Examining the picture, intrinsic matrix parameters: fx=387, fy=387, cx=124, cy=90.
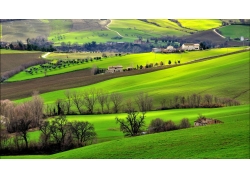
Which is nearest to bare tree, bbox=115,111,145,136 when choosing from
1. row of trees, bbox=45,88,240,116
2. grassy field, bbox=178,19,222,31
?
row of trees, bbox=45,88,240,116

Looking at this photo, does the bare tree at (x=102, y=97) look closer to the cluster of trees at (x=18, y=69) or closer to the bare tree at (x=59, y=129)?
the bare tree at (x=59, y=129)

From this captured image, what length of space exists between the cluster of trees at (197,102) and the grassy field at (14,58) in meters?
5.00

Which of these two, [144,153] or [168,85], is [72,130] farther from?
[168,85]

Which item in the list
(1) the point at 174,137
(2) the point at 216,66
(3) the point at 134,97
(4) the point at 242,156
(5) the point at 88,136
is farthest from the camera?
(2) the point at 216,66

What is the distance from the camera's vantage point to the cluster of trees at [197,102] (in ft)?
42.2

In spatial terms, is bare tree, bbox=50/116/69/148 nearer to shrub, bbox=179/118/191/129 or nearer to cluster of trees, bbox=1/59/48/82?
cluster of trees, bbox=1/59/48/82

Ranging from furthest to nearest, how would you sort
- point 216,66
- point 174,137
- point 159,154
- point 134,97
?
point 216,66
point 134,97
point 174,137
point 159,154

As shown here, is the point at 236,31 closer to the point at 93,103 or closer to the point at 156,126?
the point at 156,126

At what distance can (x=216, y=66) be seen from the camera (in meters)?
14.1

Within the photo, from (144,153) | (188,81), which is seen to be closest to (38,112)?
(144,153)

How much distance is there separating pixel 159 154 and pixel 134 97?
2.95m

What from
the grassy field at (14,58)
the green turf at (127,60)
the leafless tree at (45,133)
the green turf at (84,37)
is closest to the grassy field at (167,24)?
the green turf at (127,60)

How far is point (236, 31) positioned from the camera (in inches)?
535

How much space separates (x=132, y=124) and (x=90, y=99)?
1917mm
